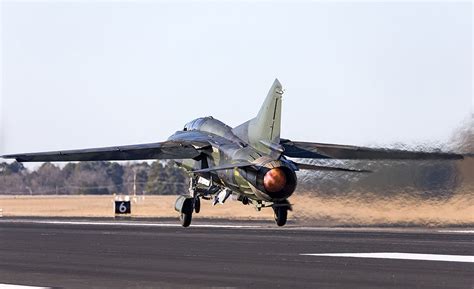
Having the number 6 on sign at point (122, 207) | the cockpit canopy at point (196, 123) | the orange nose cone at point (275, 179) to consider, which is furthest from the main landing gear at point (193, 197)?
the number 6 on sign at point (122, 207)

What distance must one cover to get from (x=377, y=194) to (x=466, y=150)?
12.7 ft

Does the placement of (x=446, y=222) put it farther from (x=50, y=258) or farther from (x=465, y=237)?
(x=50, y=258)

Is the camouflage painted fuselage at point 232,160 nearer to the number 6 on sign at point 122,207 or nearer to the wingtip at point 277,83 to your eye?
the wingtip at point 277,83

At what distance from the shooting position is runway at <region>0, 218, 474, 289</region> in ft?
62.2

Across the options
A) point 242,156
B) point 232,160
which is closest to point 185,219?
point 232,160

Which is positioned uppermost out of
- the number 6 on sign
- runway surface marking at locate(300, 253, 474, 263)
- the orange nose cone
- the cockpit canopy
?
the cockpit canopy

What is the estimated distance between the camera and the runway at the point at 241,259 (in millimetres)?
18969

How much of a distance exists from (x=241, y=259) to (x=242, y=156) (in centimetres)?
1260

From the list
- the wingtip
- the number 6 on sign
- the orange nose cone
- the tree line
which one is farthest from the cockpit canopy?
the tree line

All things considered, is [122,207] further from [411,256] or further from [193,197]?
[411,256]

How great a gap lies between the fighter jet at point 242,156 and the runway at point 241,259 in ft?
5.95

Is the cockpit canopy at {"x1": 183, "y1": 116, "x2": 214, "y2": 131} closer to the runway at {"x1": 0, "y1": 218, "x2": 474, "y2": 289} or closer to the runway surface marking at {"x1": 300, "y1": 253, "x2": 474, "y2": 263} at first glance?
the runway at {"x1": 0, "y1": 218, "x2": 474, "y2": 289}

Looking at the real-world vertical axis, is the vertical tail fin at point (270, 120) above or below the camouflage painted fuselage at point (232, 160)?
above

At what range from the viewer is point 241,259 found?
24.0 metres
